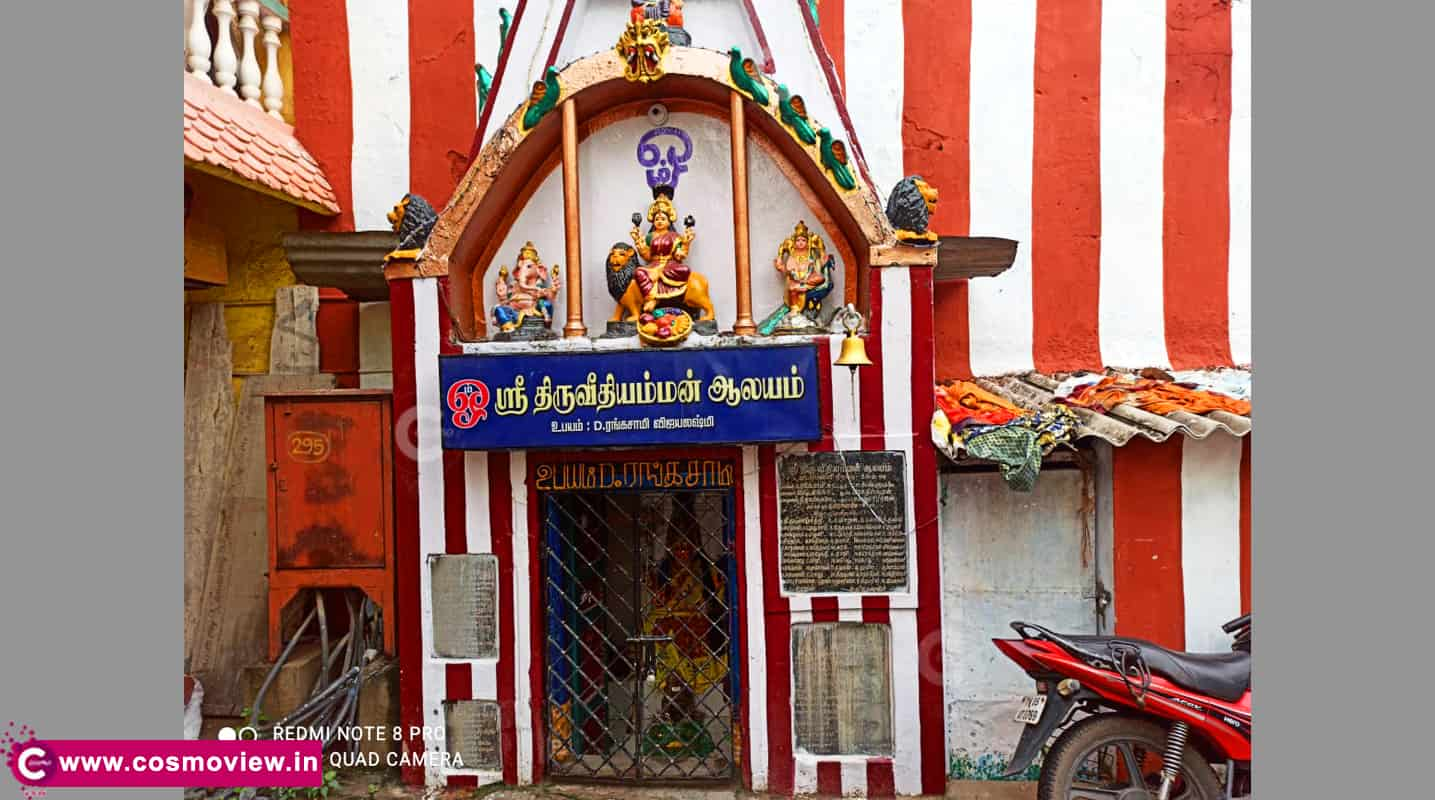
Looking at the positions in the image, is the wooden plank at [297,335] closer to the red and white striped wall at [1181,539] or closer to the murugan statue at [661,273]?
the murugan statue at [661,273]

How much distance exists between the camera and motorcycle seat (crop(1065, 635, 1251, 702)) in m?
5.49

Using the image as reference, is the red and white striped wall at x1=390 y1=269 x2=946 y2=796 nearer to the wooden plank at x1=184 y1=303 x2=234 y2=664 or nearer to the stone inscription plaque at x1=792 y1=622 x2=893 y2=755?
the stone inscription plaque at x1=792 y1=622 x2=893 y2=755

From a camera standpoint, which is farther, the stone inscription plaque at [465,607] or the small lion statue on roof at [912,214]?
the stone inscription plaque at [465,607]

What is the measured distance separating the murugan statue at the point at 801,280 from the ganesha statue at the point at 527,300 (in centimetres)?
158

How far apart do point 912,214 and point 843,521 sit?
2.17 meters

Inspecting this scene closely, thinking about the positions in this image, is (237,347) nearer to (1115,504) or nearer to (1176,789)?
(1115,504)

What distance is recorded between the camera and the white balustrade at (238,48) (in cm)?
748

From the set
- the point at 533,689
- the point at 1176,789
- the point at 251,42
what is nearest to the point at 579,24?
the point at 251,42

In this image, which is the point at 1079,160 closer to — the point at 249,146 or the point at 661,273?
the point at 661,273

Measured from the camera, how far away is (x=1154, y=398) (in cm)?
699

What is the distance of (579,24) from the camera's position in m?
6.85

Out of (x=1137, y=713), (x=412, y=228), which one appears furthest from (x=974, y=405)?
(x=412, y=228)

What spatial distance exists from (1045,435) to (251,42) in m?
7.30

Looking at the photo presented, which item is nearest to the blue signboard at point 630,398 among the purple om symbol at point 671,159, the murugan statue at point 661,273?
the murugan statue at point 661,273
